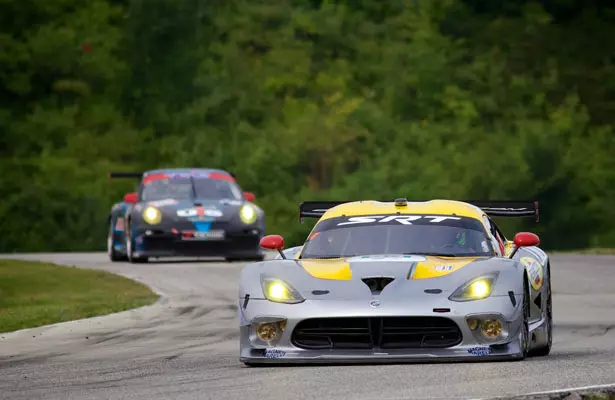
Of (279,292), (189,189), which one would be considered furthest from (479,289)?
(189,189)

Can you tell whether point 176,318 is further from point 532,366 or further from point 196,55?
point 196,55

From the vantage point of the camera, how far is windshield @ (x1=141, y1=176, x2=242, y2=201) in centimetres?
3112

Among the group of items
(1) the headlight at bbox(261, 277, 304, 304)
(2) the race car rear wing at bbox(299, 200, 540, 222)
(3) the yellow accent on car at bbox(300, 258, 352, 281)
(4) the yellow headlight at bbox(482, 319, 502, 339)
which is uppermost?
(2) the race car rear wing at bbox(299, 200, 540, 222)

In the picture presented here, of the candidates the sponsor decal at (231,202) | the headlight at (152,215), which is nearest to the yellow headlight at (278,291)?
the headlight at (152,215)

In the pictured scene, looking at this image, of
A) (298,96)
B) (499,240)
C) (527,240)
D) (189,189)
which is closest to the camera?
(527,240)

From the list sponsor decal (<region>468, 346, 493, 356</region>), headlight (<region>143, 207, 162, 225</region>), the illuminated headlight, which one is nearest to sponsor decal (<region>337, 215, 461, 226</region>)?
the illuminated headlight

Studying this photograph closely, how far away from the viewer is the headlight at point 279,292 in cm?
1272

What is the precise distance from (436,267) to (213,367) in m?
1.76

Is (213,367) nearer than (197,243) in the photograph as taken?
Yes

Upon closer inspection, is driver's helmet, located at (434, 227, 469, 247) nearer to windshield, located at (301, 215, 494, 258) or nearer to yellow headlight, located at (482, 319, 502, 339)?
windshield, located at (301, 215, 494, 258)

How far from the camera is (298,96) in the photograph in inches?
2670

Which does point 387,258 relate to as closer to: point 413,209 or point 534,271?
point 413,209

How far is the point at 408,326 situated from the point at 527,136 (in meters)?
46.0

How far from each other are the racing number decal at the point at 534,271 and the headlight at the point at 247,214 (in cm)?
1618
